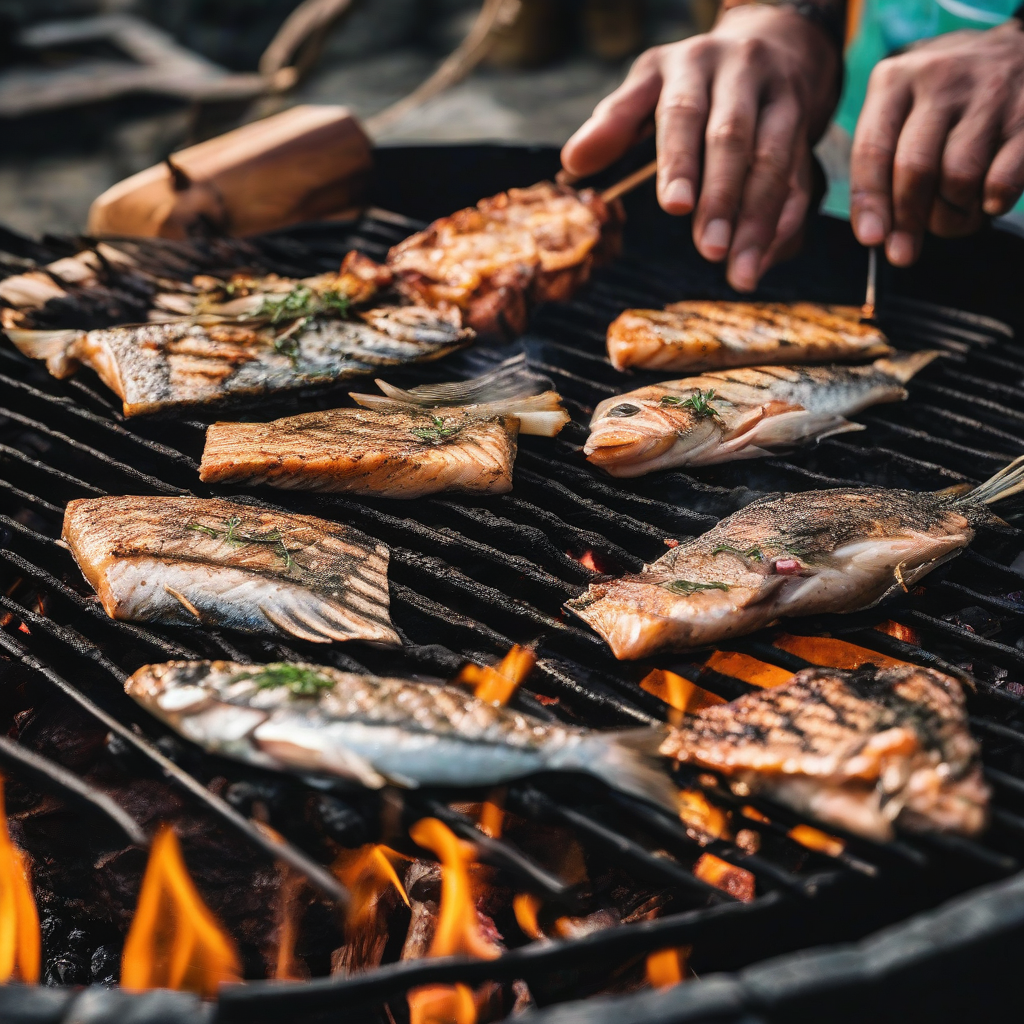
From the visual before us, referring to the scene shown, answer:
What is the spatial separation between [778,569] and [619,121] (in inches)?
91.8

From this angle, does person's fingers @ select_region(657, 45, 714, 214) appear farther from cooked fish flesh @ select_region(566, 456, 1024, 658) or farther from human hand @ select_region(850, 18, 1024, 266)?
cooked fish flesh @ select_region(566, 456, 1024, 658)

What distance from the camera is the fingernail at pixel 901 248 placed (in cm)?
357

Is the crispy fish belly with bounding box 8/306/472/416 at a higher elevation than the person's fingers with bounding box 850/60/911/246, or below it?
below

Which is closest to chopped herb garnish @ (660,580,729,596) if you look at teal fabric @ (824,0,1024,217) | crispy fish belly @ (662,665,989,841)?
crispy fish belly @ (662,665,989,841)

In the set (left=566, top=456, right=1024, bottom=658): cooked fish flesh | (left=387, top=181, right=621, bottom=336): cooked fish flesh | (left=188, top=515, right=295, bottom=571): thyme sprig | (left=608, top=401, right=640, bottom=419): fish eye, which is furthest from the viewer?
(left=387, top=181, right=621, bottom=336): cooked fish flesh

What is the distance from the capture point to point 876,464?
318cm

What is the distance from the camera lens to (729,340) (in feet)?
11.6

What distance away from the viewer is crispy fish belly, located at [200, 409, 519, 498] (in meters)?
2.80

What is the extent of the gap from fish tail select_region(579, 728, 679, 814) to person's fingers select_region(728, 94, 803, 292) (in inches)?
92.2

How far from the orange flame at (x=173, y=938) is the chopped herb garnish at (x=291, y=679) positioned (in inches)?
16.4

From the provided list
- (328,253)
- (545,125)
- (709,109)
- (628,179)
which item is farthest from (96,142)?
(709,109)

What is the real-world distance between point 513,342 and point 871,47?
2.97m

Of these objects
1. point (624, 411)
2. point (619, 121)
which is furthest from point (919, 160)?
point (624, 411)

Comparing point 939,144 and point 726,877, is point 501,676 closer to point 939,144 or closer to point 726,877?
point 726,877
